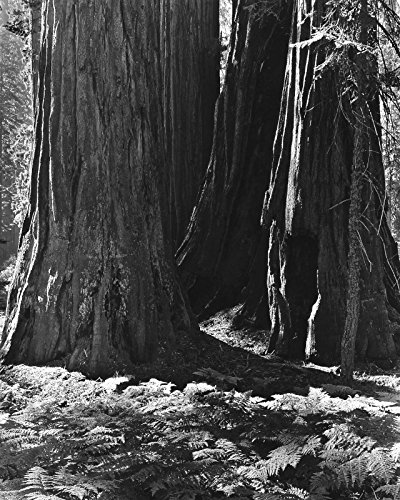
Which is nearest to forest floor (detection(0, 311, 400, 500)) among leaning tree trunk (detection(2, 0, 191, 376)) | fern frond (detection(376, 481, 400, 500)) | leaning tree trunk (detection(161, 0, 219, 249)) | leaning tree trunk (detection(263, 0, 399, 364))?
fern frond (detection(376, 481, 400, 500))

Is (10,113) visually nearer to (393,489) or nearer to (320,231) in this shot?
(320,231)

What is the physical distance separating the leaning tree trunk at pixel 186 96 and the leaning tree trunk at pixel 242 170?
1.00 m

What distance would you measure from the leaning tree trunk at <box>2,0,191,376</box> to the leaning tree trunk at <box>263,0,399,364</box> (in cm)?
139

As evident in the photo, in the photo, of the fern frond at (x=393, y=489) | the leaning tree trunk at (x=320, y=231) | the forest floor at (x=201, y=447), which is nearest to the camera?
the fern frond at (x=393, y=489)

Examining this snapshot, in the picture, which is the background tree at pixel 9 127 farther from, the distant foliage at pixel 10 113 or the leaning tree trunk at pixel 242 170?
the leaning tree trunk at pixel 242 170

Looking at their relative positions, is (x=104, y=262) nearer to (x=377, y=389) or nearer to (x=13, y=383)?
(x=13, y=383)

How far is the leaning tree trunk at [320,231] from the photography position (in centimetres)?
664

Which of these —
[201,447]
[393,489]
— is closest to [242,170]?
[201,447]

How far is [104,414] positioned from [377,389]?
2763mm

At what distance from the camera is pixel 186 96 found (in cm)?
982

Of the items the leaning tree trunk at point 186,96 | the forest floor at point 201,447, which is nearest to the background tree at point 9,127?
the leaning tree trunk at point 186,96

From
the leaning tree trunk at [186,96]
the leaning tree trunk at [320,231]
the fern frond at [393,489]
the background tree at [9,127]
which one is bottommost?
the fern frond at [393,489]

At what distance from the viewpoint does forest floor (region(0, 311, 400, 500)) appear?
10.8 ft

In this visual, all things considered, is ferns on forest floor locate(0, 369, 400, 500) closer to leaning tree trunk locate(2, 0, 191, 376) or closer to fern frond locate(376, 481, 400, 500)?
fern frond locate(376, 481, 400, 500)
